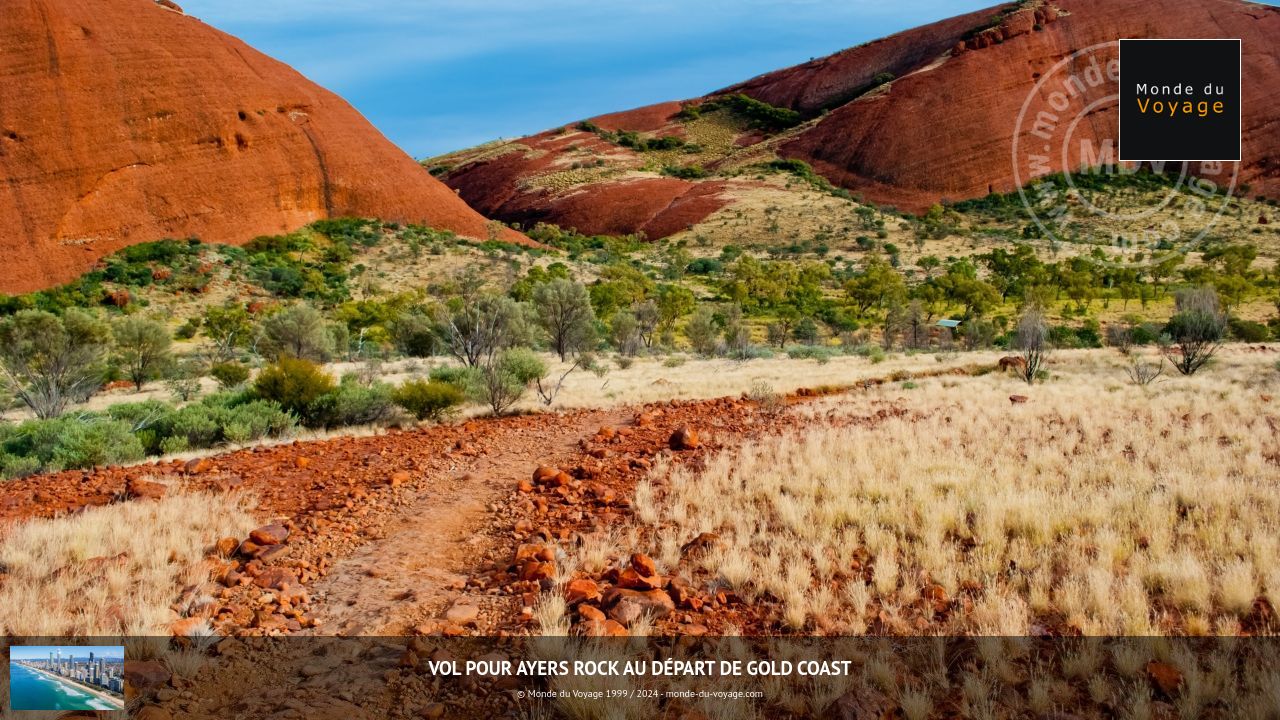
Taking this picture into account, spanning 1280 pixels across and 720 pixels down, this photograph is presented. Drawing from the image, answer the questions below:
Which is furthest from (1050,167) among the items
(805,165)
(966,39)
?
(805,165)

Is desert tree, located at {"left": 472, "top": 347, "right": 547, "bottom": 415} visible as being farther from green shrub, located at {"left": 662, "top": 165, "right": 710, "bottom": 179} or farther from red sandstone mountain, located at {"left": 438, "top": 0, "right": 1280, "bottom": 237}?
green shrub, located at {"left": 662, "top": 165, "right": 710, "bottom": 179}

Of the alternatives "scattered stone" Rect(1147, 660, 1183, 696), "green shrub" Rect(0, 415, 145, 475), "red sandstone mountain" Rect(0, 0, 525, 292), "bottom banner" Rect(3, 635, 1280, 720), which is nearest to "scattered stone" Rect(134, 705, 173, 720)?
"bottom banner" Rect(3, 635, 1280, 720)

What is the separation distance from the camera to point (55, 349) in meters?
15.5

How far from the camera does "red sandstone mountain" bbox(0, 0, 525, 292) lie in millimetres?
37000

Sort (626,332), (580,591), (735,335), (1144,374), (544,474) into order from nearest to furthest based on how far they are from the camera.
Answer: (580,591)
(544,474)
(1144,374)
(626,332)
(735,335)

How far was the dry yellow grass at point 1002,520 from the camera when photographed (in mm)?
3766

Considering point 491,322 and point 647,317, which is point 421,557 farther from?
point 647,317

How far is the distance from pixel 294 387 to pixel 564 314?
43.4 ft

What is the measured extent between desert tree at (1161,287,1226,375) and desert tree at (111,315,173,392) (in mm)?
27746

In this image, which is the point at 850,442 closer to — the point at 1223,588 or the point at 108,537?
the point at 1223,588

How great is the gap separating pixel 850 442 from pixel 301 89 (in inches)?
2191

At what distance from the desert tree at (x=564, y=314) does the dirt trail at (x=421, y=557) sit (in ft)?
52.4

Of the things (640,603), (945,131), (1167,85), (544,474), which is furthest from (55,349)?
(945,131)

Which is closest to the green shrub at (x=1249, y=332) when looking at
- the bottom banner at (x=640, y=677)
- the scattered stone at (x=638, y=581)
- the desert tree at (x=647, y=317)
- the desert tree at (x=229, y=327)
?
the desert tree at (x=647, y=317)
